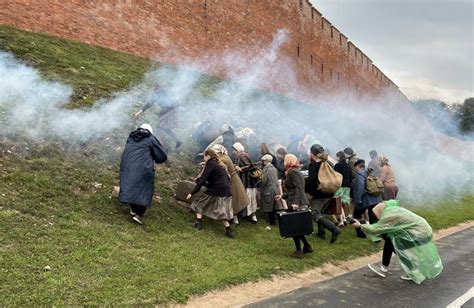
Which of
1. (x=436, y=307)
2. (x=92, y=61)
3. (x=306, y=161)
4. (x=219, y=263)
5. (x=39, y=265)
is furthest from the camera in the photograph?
(x=92, y=61)

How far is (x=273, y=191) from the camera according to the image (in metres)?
9.18

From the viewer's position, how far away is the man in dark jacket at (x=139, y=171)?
7.14m

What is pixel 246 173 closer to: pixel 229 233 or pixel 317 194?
pixel 317 194

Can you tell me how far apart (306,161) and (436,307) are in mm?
5993

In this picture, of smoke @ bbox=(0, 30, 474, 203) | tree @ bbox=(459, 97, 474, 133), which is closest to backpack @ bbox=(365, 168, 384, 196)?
smoke @ bbox=(0, 30, 474, 203)

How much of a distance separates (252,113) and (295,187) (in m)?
7.97

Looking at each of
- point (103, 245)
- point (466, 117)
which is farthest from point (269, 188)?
point (466, 117)

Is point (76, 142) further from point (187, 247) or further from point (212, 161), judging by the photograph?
point (187, 247)

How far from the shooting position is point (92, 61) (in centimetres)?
1284

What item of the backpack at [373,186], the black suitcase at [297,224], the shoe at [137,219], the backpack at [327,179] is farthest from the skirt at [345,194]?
the shoe at [137,219]

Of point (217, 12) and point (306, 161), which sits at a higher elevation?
point (217, 12)

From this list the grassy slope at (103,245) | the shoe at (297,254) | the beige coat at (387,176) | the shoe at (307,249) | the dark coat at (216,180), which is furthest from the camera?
the beige coat at (387,176)

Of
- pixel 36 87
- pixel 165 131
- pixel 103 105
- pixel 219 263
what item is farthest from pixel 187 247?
pixel 36 87

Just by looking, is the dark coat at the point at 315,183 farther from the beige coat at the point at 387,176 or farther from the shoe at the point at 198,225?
the beige coat at the point at 387,176
